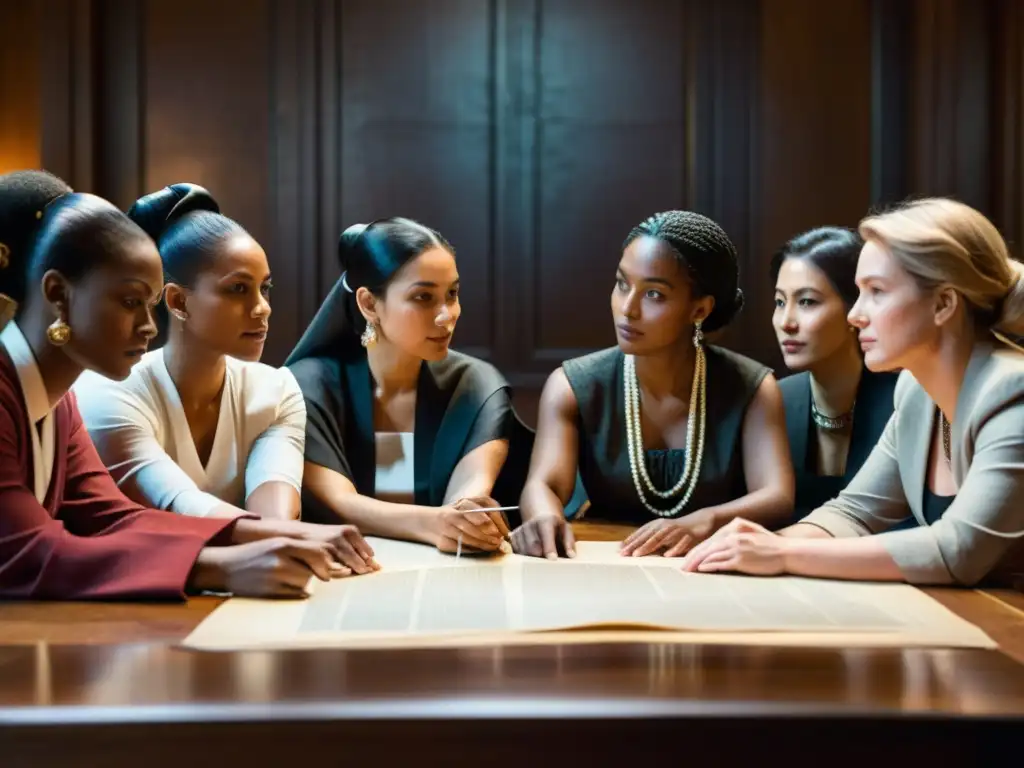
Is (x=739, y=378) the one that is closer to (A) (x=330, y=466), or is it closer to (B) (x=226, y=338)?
(A) (x=330, y=466)

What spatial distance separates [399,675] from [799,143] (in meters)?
4.00

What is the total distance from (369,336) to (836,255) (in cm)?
116

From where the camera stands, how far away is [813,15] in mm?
4723

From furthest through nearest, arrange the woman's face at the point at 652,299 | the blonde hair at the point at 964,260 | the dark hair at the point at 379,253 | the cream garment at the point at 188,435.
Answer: the dark hair at the point at 379,253 → the woman's face at the point at 652,299 → the cream garment at the point at 188,435 → the blonde hair at the point at 964,260

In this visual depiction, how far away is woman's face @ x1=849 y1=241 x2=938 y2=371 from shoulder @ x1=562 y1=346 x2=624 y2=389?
2.64 ft

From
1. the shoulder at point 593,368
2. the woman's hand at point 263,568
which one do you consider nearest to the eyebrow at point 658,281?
the shoulder at point 593,368

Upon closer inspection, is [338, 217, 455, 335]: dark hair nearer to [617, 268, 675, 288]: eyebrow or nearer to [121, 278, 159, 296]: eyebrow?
[617, 268, 675, 288]: eyebrow

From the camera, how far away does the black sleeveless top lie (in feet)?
8.32

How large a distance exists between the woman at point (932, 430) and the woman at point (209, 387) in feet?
3.05

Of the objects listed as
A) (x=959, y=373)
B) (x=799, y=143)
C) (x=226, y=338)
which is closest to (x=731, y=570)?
(x=959, y=373)

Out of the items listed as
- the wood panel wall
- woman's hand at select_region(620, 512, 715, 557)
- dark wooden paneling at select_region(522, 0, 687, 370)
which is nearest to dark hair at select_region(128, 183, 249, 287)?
woman's hand at select_region(620, 512, 715, 557)

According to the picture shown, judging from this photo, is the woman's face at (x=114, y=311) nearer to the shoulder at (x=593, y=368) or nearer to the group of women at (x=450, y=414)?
the group of women at (x=450, y=414)

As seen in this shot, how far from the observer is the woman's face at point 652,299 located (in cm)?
250

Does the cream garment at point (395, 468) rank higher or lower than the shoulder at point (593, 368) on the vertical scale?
lower
